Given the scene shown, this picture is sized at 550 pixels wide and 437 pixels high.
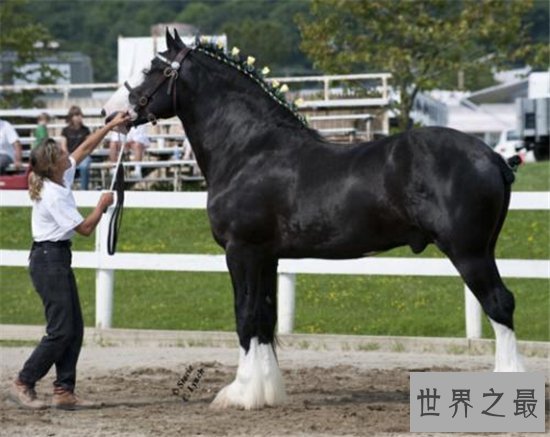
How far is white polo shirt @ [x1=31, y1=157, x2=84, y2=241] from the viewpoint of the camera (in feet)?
26.9

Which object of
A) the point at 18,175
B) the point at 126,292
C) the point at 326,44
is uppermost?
the point at 326,44

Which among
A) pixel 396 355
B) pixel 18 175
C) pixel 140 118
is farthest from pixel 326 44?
pixel 140 118

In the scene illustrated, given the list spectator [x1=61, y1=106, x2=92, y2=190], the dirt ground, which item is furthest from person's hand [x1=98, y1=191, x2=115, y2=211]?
spectator [x1=61, y1=106, x2=92, y2=190]

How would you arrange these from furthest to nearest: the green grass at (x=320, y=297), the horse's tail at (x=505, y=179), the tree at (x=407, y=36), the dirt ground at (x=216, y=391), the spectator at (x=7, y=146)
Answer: the tree at (x=407, y=36), the spectator at (x=7, y=146), the green grass at (x=320, y=297), the horse's tail at (x=505, y=179), the dirt ground at (x=216, y=391)

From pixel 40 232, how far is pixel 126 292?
724cm

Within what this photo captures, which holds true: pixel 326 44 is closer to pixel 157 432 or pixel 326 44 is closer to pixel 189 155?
pixel 189 155

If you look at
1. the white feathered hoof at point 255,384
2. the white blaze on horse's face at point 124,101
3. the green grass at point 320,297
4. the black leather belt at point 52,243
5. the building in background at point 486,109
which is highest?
the building in background at point 486,109

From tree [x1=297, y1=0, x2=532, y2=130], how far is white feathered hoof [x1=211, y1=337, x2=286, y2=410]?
71.7 ft

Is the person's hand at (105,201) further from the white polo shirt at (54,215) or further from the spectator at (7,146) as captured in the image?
the spectator at (7,146)

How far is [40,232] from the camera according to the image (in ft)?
27.2

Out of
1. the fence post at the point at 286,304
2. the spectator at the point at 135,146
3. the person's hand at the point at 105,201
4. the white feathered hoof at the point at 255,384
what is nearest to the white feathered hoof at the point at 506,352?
the white feathered hoof at the point at 255,384

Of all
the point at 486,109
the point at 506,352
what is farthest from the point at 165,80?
the point at 486,109

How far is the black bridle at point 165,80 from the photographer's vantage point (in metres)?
8.69

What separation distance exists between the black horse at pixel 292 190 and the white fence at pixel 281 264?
10.1 ft
